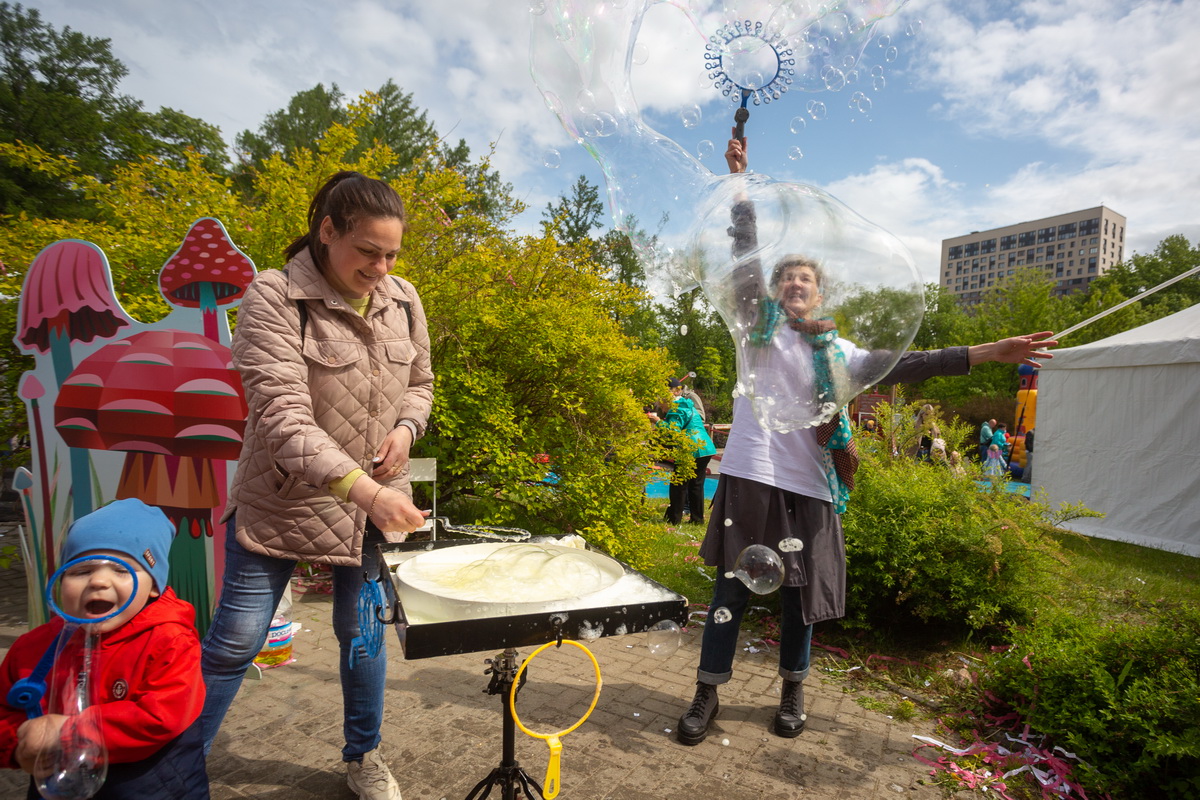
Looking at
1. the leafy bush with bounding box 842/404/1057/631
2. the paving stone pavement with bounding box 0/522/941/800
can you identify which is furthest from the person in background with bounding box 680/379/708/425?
the paving stone pavement with bounding box 0/522/941/800

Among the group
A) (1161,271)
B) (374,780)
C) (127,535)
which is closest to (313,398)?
(127,535)

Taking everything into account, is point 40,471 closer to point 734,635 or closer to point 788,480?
point 734,635

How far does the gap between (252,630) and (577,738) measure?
4.81 feet

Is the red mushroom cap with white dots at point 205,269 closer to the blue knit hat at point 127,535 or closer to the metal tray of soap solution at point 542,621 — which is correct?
the blue knit hat at point 127,535

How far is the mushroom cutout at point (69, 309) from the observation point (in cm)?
310

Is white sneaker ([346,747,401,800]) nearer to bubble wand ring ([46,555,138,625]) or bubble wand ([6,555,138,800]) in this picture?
bubble wand ([6,555,138,800])

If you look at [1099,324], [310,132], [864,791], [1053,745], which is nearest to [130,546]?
[864,791]

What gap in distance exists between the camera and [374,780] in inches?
84.0

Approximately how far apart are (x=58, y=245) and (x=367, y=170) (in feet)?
7.83

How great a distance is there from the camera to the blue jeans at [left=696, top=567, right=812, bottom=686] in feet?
9.11

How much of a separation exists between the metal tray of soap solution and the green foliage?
2.04 m

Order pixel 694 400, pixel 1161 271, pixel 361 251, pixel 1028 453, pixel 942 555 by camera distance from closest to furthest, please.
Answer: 1. pixel 361 251
2. pixel 942 555
3. pixel 694 400
4. pixel 1028 453
5. pixel 1161 271

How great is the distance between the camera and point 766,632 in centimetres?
414

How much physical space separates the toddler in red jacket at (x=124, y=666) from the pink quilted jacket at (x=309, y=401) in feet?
0.90
